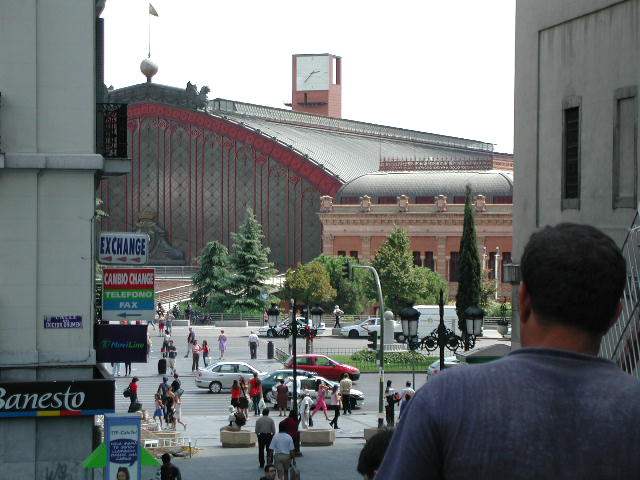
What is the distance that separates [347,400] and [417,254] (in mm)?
57261

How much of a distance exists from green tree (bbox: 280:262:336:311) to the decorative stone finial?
39.8 metres

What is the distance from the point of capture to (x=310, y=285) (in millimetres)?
76812

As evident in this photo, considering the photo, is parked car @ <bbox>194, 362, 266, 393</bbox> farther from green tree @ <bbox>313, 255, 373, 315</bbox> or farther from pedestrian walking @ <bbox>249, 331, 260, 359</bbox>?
green tree @ <bbox>313, 255, 373, 315</bbox>

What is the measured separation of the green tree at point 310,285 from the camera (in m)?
76.2

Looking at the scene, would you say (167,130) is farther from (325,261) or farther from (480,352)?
(480,352)

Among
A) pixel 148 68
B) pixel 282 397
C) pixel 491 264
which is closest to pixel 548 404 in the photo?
pixel 282 397

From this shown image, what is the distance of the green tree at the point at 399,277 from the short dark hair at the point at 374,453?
69.2 m

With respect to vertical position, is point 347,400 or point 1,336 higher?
point 1,336

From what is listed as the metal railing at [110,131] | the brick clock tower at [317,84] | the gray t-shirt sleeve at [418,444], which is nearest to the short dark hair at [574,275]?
the gray t-shirt sleeve at [418,444]

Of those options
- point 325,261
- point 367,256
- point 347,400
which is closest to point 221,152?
point 367,256

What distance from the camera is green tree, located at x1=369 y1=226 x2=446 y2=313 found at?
76.7m

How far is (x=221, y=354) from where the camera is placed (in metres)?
58.5

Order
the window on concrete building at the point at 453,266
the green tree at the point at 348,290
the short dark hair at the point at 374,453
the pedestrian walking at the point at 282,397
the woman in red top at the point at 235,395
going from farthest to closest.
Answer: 1. the window on concrete building at the point at 453,266
2. the green tree at the point at 348,290
3. the pedestrian walking at the point at 282,397
4. the woman in red top at the point at 235,395
5. the short dark hair at the point at 374,453

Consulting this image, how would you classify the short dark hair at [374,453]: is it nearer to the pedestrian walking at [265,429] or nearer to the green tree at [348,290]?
the pedestrian walking at [265,429]
